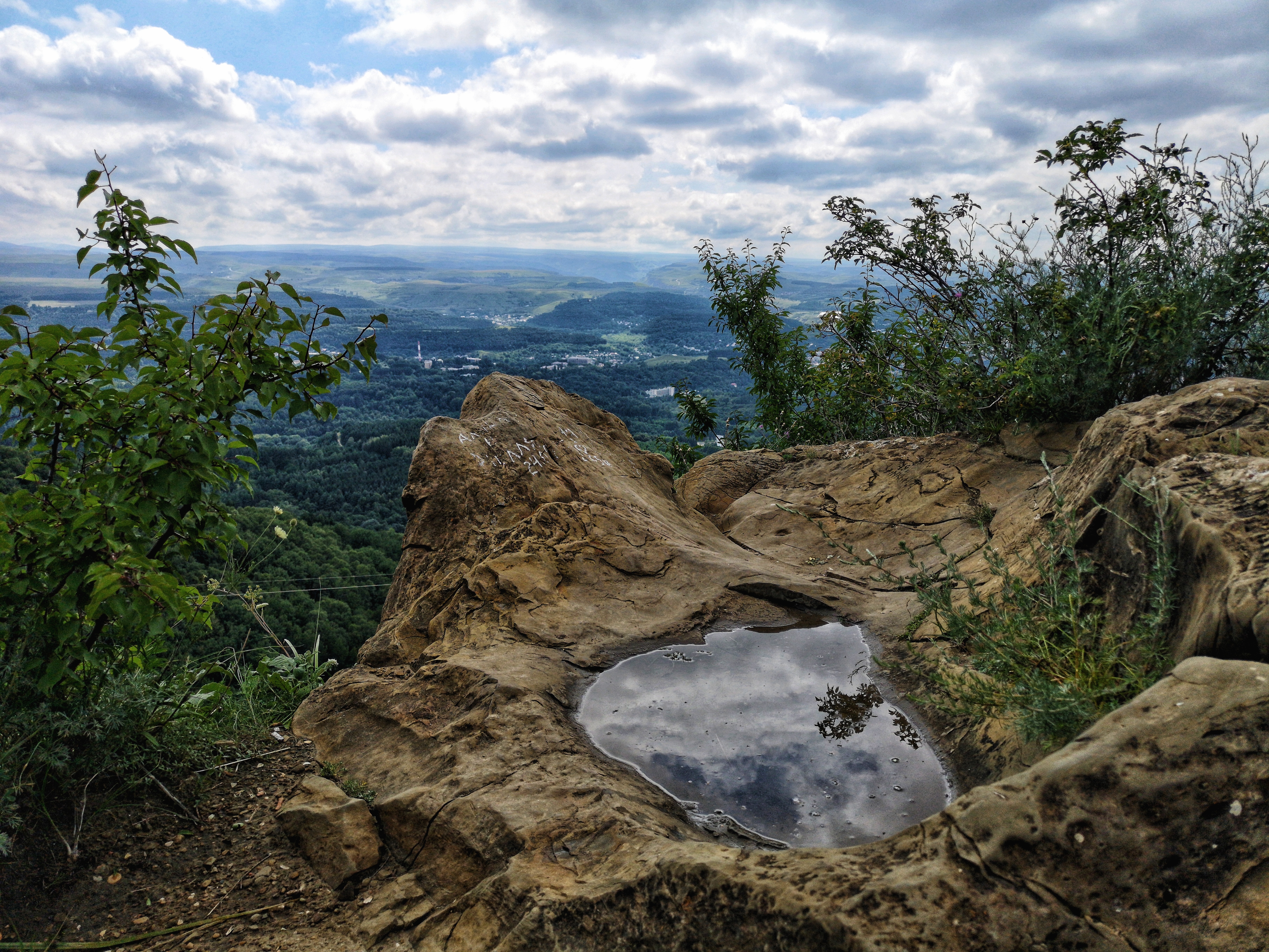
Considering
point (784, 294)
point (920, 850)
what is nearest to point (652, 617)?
point (920, 850)

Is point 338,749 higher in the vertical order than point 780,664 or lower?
lower

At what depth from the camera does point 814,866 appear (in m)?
2.34

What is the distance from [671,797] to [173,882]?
2137 mm

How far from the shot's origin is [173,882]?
3201 mm

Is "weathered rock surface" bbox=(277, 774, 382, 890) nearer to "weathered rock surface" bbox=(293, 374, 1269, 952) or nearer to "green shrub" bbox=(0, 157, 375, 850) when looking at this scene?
"weathered rock surface" bbox=(293, 374, 1269, 952)

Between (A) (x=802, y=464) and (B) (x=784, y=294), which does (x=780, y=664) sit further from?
(B) (x=784, y=294)

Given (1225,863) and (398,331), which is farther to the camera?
(398,331)

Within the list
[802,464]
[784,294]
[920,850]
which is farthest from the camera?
[784,294]

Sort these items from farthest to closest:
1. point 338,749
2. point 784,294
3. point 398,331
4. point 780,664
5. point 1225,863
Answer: point 784,294 → point 398,331 → point 780,664 → point 338,749 → point 1225,863

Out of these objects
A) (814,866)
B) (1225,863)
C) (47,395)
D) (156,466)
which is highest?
(47,395)

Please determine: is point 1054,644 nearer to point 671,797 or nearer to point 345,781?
point 671,797

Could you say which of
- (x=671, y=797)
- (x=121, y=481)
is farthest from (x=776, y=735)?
(x=121, y=481)

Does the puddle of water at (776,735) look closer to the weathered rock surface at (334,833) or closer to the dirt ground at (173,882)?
the weathered rock surface at (334,833)

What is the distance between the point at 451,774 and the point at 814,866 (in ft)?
6.20
